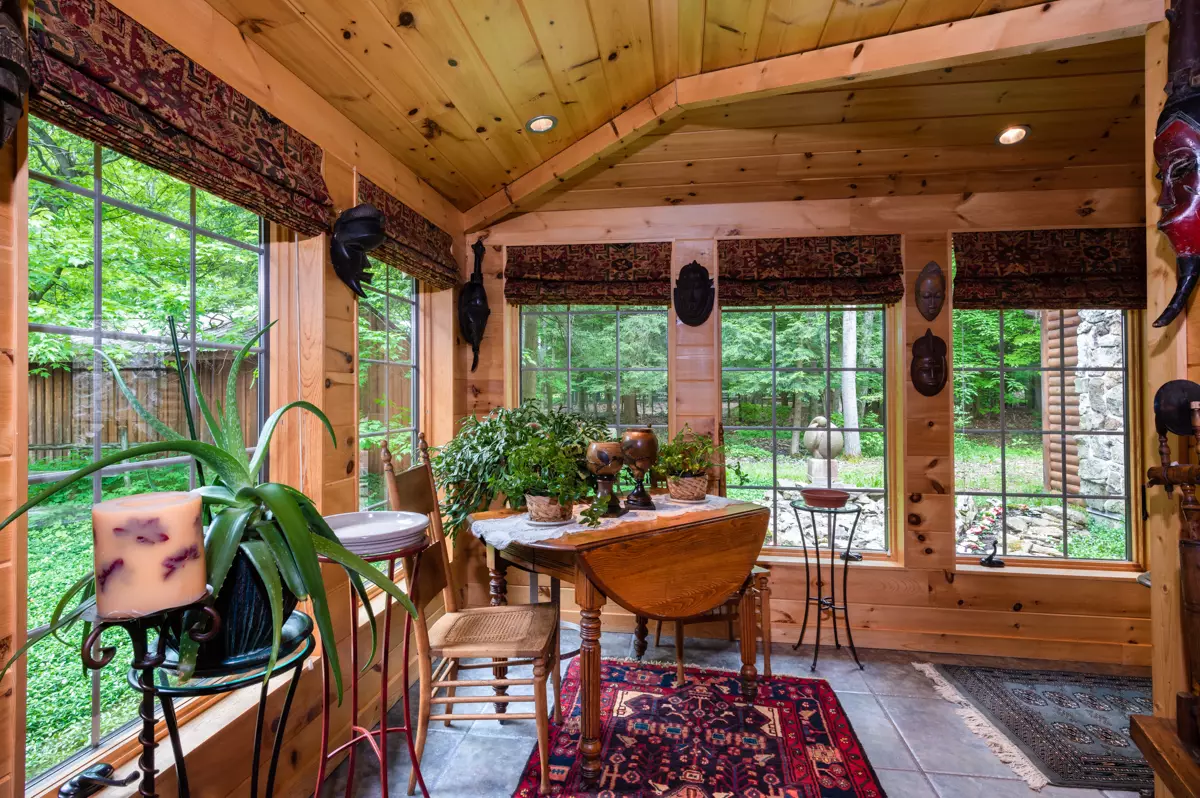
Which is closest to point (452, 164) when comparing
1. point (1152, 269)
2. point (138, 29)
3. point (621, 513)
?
point (138, 29)

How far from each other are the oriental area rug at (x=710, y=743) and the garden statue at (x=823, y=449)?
0.99 metres

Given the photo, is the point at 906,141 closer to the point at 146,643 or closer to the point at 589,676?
the point at 589,676

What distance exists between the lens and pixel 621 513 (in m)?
2.00

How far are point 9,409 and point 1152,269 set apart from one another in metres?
2.55

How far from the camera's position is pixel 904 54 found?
1.73 m

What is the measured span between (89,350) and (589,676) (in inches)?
60.4

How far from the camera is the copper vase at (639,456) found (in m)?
2.04

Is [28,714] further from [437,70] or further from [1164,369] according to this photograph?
[1164,369]

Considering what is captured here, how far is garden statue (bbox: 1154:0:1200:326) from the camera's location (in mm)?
1217

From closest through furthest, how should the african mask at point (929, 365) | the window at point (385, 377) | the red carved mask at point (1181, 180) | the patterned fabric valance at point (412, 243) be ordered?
the red carved mask at point (1181, 180) < the patterned fabric valance at point (412, 243) < the window at point (385, 377) < the african mask at point (929, 365)

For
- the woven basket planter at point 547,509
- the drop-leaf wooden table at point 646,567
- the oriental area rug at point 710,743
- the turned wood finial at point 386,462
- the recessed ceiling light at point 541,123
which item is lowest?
the oriental area rug at point 710,743

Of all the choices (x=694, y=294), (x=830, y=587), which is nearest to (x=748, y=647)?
(x=830, y=587)

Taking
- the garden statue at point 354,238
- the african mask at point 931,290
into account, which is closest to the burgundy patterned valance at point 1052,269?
the african mask at point 931,290

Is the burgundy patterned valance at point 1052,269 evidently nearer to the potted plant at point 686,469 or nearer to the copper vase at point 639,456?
the potted plant at point 686,469
